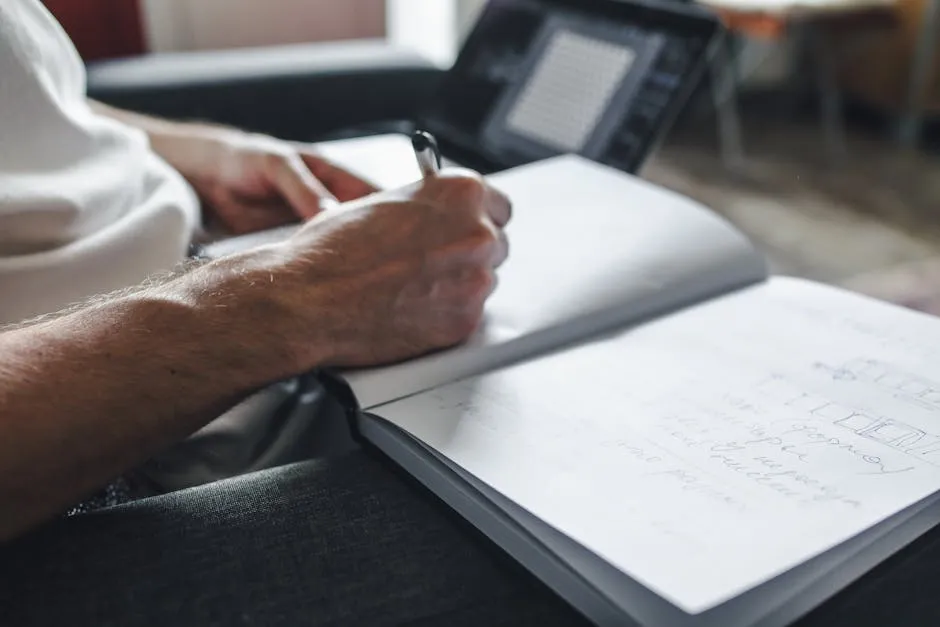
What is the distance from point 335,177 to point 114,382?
0.39m


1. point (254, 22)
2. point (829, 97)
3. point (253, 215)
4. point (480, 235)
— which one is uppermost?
point (480, 235)

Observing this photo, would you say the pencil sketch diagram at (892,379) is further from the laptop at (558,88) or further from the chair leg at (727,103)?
the chair leg at (727,103)

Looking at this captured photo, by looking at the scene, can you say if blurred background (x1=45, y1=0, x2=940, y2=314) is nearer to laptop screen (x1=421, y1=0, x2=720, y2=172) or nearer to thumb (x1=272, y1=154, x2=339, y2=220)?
laptop screen (x1=421, y1=0, x2=720, y2=172)

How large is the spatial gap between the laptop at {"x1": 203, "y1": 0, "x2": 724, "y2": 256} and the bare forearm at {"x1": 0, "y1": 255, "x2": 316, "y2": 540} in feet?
0.73

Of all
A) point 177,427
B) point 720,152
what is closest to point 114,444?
point 177,427

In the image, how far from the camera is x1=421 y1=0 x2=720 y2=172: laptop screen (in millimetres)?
828

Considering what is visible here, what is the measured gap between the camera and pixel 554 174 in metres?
0.76

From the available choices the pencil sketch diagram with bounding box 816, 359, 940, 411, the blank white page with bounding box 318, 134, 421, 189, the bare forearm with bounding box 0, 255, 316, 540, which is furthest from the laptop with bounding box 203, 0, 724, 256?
the pencil sketch diagram with bounding box 816, 359, 940, 411

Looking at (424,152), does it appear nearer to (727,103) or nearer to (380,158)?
(380,158)

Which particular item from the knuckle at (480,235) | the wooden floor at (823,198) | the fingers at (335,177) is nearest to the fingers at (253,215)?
the fingers at (335,177)

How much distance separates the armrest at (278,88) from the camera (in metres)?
1.14

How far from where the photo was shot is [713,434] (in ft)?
1.44

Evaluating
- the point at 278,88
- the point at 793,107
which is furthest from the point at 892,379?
the point at 793,107

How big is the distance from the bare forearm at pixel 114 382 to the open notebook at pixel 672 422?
72 mm
